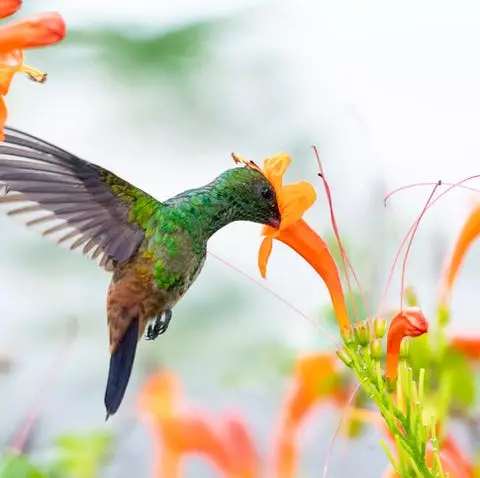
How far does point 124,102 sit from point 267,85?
0.58m

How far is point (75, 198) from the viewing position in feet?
2.45

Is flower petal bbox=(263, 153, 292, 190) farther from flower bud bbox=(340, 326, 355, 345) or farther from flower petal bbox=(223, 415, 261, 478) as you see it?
flower petal bbox=(223, 415, 261, 478)

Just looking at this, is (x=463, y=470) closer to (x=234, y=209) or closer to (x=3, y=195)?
(x=234, y=209)

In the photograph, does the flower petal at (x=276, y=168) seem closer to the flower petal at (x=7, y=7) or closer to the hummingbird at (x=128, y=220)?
the hummingbird at (x=128, y=220)

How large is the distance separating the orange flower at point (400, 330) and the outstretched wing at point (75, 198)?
8.7 inches

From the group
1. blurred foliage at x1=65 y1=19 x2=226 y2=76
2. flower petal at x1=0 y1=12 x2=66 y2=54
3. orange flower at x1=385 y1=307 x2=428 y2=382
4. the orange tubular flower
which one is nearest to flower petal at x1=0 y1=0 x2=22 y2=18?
flower petal at x1=0 y1=12 x2=66 y2=54

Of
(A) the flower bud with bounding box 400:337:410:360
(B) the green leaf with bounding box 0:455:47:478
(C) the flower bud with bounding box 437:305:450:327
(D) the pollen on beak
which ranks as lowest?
(B) the green leaf with bounding box 0:455:47:478

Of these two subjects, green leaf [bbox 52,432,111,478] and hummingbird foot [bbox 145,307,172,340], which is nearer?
hummingbird foot [bbox 145,307,172,340]

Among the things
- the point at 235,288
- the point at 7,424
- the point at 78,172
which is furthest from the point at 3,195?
the point at 235,288

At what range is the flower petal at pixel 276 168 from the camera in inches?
26.9

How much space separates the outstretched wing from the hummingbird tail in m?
0.06

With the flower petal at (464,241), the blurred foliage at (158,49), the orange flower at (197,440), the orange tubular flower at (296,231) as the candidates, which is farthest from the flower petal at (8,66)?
the blurred foliage at (158,49)

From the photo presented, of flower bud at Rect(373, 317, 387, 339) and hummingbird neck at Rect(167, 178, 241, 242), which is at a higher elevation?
hummingbird neck at Rect(167, 178, 241, 242)

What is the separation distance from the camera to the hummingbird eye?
702 millimetres
